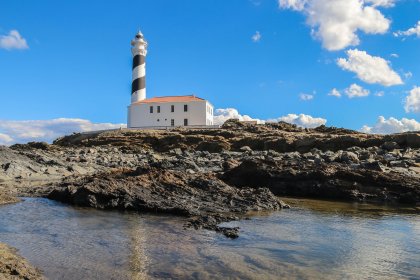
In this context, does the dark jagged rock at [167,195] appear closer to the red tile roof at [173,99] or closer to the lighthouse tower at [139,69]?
the red tile roof at [173,99]

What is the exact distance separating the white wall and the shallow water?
49.3 meters

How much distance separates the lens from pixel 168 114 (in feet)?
194

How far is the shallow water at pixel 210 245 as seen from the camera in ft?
16.4

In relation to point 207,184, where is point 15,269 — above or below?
below

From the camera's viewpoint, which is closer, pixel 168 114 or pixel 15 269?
pixel 15 269

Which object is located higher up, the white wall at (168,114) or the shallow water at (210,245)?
the white wall at (168,114)

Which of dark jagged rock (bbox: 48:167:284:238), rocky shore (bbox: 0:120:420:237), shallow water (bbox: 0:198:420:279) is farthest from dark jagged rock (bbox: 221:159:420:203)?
shallow water (bbox: 0:198:420:279)

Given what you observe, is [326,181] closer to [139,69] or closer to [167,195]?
[167,195]

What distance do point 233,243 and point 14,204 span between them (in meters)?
6.08

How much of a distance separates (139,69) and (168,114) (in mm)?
9392

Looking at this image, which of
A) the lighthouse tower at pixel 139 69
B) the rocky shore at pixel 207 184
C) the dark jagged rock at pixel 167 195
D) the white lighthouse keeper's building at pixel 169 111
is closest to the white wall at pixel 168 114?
the white lighthouse keeper's building at pixel 169 111

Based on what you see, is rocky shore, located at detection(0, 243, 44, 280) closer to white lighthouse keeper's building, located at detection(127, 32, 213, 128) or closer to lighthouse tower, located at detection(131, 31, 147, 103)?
white lighthouse keeper's building, located at detection(127, 32, 213, 128)

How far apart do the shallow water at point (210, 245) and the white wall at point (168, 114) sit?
49.3 m

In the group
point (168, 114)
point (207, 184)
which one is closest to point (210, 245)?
point (207, 184)
